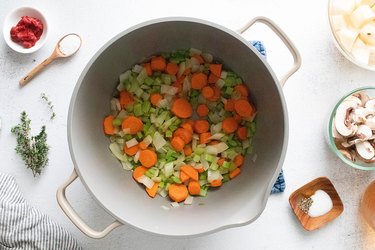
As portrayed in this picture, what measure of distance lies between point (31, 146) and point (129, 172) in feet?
0.88

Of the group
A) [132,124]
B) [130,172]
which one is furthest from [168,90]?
[130,172]

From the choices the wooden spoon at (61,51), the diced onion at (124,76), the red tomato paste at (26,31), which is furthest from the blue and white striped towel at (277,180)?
the red tomato paste at (26,31)

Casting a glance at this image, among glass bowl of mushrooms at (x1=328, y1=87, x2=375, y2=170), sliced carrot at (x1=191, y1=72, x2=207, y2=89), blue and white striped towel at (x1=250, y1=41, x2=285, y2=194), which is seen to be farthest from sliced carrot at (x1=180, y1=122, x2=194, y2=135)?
glass bowl of mushrooms at (x1=328, y1=87, x2=375, y2=170)

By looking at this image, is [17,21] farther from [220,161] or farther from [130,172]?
[220,161]

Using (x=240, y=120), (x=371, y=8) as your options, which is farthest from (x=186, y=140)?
(x=371, y=8)

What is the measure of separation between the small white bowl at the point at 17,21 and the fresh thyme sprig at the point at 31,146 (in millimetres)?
170

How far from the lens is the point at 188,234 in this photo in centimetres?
136

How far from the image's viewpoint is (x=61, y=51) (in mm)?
1549

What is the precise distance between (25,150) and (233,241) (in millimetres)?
600

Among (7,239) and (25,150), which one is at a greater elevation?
(25,150)

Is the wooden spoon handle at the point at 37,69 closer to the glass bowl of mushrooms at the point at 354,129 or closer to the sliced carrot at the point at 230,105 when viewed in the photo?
the sliced carrot at the point at 230,105

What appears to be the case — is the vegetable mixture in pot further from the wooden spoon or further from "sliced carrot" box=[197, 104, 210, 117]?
the wooden spoon

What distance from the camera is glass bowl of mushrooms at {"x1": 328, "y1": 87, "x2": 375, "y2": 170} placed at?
4.95 ft

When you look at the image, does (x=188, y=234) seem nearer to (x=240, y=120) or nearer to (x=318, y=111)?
(x=240, y=120)
